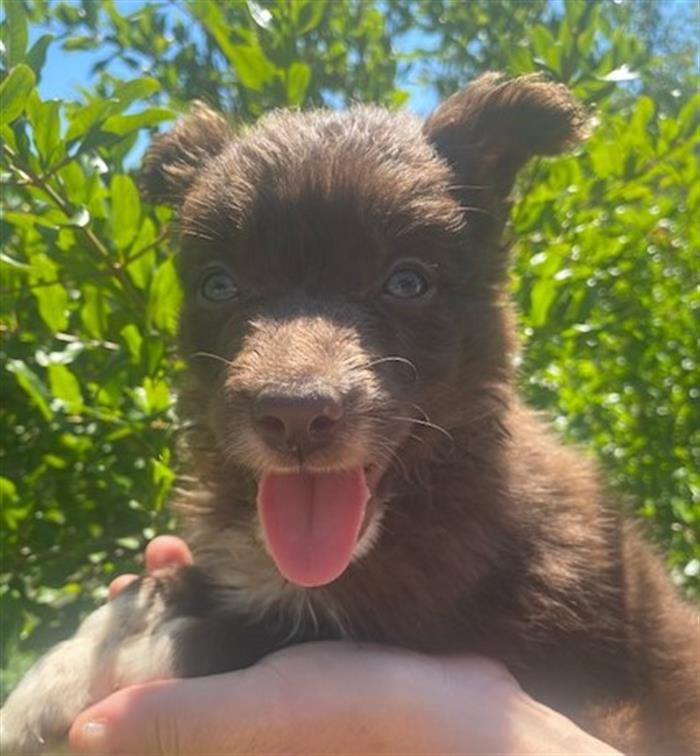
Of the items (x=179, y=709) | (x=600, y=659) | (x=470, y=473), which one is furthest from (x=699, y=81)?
(x=179, y=709)

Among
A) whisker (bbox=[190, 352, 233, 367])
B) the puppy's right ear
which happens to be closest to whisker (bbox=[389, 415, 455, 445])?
whisker (bbox=[190, 352, 233, 367])

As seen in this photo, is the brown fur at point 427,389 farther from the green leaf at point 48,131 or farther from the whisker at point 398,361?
the green leaf at point 48,131

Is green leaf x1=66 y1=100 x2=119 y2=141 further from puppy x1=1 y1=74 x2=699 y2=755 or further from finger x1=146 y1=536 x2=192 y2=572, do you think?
finger x1=146 y1=536 x2=192 y2=572

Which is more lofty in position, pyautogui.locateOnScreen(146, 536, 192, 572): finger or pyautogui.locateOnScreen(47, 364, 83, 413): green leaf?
pyautogui.locateOnScreen(47, 364, 83, 413): green leaf

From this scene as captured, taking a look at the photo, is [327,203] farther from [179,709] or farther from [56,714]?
[56,714]

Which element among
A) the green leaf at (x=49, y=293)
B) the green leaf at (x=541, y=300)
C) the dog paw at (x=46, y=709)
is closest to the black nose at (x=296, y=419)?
the dog paw at (x=46, y=709)
